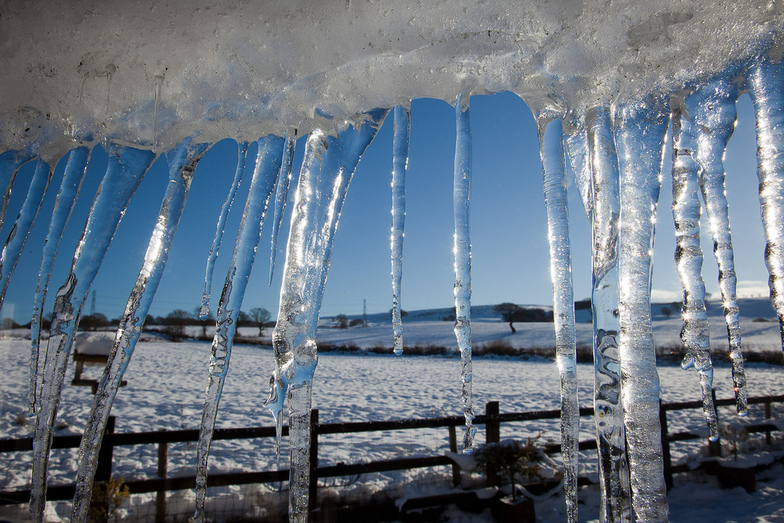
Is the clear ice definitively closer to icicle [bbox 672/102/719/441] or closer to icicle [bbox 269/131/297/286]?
icicle [bbox 672/102/719/441]

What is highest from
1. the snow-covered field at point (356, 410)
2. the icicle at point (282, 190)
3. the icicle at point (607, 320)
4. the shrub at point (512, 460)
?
the icicle at point (282, 190)

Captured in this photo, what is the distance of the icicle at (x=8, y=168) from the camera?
1.48 meters

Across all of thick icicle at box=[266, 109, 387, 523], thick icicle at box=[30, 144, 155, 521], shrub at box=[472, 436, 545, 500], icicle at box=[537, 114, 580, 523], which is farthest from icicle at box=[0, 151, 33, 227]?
shrub at box=[472, 436, 545, 500]

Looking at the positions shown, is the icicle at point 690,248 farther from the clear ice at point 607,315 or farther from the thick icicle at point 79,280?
the thick icicle at point 79,280

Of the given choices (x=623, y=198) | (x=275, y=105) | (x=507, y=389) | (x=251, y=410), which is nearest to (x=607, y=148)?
(x=623, y=198)

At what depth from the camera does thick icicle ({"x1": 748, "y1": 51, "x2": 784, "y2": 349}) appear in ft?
2.63

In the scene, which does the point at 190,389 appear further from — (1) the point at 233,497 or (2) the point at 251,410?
(1) the point at 233,497

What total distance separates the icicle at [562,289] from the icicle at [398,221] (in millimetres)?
466

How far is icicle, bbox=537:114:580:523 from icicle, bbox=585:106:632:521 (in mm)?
122

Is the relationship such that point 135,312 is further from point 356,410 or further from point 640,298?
point 356,410

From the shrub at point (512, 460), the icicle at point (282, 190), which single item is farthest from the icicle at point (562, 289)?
the shrub at point (512, 460)

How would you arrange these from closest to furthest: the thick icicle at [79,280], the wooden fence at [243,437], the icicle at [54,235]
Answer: the thick icicle at [79,280] < the icicle at [54,235] < the wooden fence at [243,437]

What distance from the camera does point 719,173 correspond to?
102cm

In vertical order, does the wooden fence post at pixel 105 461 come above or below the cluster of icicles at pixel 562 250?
below
